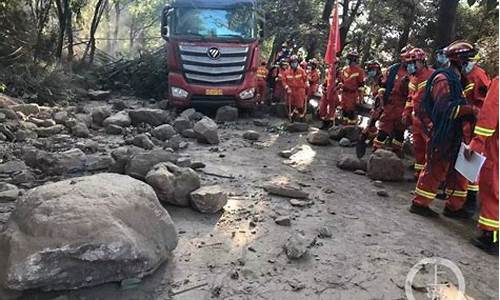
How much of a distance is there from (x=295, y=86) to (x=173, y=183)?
578 cm

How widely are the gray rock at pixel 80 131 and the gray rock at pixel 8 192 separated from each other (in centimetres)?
278

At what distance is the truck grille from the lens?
9.54 meters

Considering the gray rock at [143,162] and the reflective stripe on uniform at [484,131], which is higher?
the reflective stripe on uniform at [484,131]

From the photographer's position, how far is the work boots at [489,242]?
3947 mm

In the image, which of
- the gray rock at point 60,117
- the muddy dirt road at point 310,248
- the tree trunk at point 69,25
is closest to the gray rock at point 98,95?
the tree trunk at point 69,25

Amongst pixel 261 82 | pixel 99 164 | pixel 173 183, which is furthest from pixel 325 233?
pixel 261 82

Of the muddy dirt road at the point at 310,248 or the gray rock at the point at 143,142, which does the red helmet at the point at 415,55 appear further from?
the gray rock at the point at 143,142

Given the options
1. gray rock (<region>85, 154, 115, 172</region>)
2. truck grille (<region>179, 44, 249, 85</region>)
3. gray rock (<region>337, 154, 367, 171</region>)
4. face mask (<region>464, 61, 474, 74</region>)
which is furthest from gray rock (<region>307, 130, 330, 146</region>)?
gray rock (<region>85, 154, 115, 172</region>)

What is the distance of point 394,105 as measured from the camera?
21.7ft

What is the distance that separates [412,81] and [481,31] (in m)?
5.19

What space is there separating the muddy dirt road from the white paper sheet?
62 cm

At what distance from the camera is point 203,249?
369 cm

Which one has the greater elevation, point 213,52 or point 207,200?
point 213,52

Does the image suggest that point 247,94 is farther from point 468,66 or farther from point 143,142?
point 468,66
